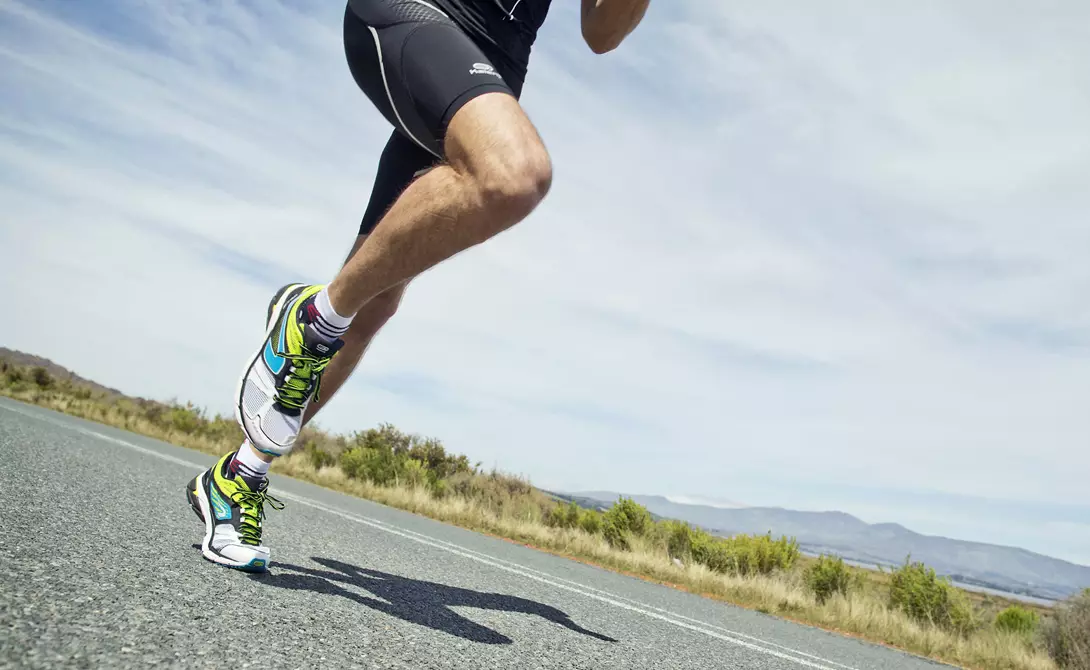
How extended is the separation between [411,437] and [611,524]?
7.39m

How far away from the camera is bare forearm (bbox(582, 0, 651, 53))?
2291 millimetres

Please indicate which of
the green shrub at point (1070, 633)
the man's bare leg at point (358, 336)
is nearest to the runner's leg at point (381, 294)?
the man's bare leg at point (358, 336)

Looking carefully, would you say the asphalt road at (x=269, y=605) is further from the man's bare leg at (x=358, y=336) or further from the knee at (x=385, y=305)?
the knee at (x=385, y=305)

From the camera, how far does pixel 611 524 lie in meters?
12.0

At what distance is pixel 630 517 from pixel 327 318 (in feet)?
35.7

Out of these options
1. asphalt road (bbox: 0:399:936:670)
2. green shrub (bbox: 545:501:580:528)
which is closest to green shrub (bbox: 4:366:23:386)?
green shrub (bbox: 545:501:580:528)

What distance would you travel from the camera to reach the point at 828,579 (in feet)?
31.7

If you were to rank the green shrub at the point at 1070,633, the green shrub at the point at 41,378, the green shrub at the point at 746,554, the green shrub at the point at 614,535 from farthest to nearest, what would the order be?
the green shrub at the point at 41,378 → the green shrub at the point at 614,535 → the green shrub at the point at 746,554 → the green shrub at the point at 1070,633

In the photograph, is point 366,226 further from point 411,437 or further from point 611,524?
point 411,437

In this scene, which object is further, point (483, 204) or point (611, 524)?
point (611, 524)

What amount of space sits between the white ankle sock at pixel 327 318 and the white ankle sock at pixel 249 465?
452mm

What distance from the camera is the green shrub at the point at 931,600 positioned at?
9.43 meters

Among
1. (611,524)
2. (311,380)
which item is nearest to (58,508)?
(311,380)

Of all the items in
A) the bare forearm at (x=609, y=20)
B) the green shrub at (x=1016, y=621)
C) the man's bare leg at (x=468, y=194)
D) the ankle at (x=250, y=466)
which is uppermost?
the bare forearm at (x=609, y=20)
